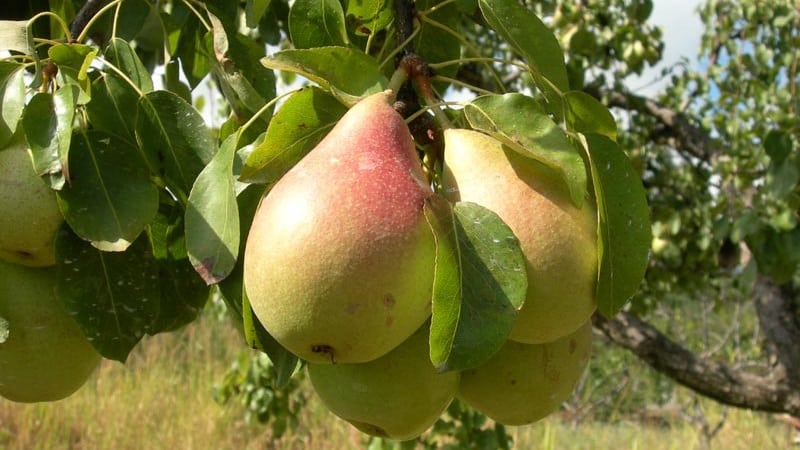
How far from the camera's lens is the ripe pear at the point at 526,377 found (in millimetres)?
702

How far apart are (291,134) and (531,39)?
0.24m

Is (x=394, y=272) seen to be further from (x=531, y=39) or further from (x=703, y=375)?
(x=703, y=375)

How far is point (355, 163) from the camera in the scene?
24.2 inches

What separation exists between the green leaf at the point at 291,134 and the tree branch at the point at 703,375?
1901 mm

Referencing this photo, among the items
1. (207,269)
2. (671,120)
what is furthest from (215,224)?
(671,120)

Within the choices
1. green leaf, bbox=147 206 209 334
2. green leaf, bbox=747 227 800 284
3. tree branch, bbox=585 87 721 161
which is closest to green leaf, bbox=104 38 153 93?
green leaf, bbox=147 206 209 334

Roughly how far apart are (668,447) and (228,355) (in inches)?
118

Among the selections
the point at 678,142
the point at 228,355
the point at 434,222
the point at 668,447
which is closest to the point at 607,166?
the point at 434,222

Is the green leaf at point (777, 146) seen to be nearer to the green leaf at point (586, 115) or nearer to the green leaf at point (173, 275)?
the green leaf at point (586, 115)

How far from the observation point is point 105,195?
72 cm

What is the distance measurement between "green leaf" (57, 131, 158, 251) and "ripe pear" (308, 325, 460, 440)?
204mm

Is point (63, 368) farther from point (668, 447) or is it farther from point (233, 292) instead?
point (668, 447)


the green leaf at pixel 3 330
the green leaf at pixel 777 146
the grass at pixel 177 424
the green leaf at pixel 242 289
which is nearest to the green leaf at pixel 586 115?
the green leaf at pixel 242 289

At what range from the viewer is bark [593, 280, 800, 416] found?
2.48 m
